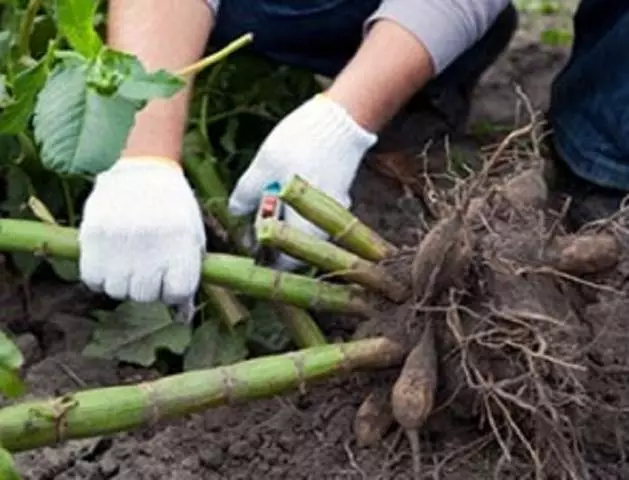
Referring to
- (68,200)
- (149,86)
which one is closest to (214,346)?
(68,200)

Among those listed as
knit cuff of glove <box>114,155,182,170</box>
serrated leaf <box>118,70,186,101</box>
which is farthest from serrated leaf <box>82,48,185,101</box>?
knit cuff of glove <box>114,155,182,170</box>

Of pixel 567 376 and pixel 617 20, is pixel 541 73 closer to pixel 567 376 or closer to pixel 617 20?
pixel 617 20

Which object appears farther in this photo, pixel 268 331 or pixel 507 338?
pixel 268 331

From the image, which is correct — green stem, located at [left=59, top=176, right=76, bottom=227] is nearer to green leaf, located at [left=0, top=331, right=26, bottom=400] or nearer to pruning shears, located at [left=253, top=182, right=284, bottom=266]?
pruning shears, located at [left=253, top=182, right=284, bottom=266]

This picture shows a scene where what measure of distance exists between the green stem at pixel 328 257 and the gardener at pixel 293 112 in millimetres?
86

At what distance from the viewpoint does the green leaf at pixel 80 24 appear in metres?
1.26

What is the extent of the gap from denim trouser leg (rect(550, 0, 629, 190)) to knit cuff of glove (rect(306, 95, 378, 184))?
391mm

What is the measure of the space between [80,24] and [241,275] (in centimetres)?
38

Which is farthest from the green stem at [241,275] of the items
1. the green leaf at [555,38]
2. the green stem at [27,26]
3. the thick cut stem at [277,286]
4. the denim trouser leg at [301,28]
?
the green leaf at [555,38]

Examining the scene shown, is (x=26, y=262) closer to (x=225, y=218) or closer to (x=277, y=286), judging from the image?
(x=225, y=218)

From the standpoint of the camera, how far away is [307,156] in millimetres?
1707

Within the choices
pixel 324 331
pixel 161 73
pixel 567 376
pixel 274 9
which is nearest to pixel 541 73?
pixel 274 9

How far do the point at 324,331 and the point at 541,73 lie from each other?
→ 1041 mm

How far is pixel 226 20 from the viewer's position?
199cm
